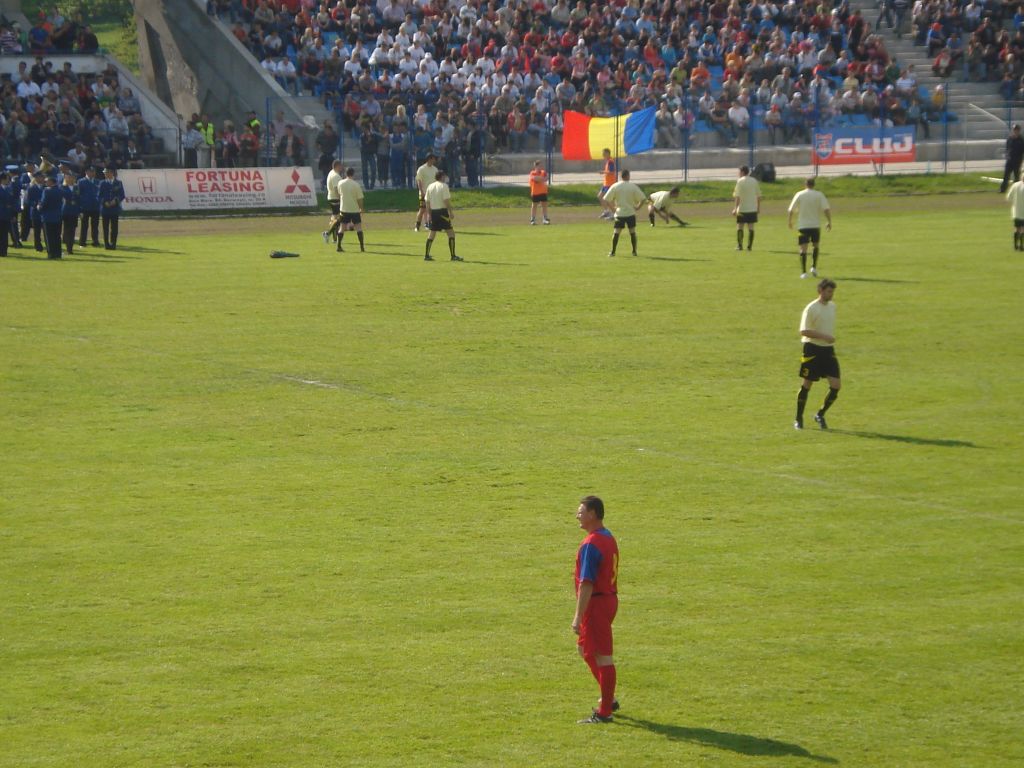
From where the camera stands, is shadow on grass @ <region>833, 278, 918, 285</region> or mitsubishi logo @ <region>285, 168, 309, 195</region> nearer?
shadow on grass @ <region>833, 278, 918, 285</region>

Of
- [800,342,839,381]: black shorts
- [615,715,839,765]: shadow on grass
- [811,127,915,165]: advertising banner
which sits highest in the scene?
[811,127,915,165]: advertising banner

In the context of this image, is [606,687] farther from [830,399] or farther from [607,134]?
[607,134]

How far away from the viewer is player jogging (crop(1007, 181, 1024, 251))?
3497 centimetres

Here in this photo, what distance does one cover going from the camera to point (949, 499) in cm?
1620

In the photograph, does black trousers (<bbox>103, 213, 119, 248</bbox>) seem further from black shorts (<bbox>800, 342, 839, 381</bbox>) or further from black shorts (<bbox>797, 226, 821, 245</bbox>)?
black shorts (<bbox>800, 342, 839, 381</bbox>)

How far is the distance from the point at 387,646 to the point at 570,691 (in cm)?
177

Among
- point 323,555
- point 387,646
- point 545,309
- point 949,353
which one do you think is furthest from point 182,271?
point 387,646

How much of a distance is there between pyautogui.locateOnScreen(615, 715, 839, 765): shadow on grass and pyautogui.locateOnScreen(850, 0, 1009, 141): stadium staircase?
5084 centimetres

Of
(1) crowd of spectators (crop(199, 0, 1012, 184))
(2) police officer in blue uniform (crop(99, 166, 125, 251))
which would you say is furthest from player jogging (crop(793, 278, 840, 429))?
(1) crowd of spectators (crop(199, 0, 1012, 184))

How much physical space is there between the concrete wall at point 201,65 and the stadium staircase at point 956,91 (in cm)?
2687

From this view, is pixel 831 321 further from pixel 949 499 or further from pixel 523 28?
pixel 523 28

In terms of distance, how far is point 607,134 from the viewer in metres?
50.8

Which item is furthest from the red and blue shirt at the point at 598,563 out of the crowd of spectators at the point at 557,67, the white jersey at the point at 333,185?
the crowd of spectators at the point at 557,67

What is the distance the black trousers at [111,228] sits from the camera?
124ft
